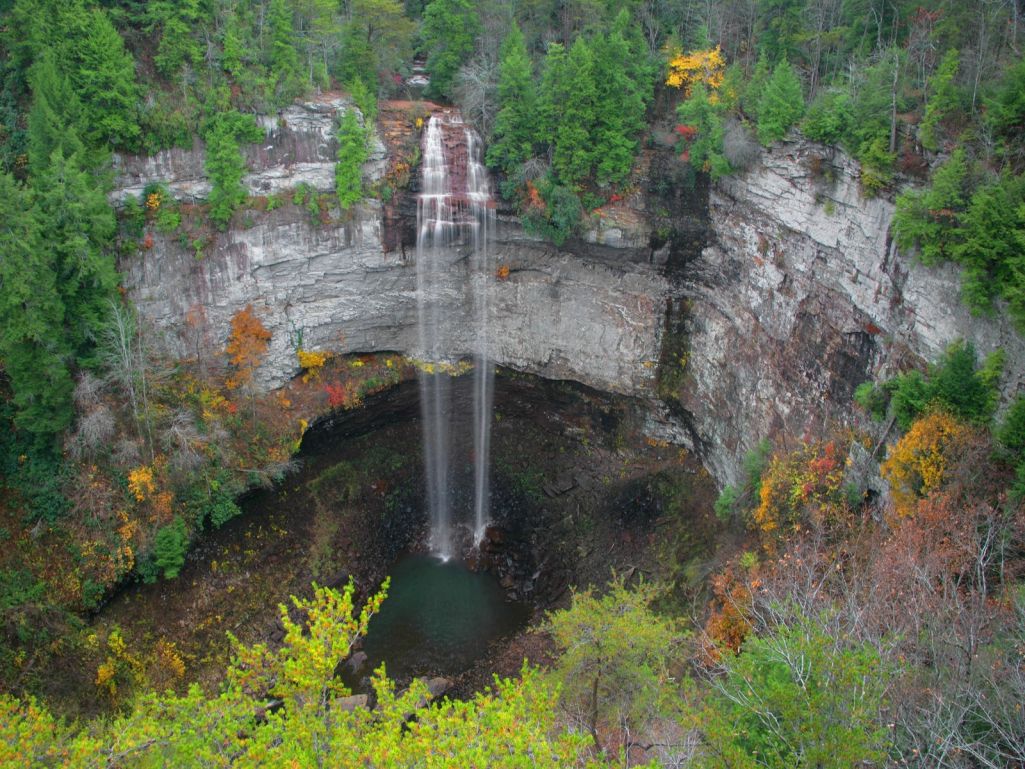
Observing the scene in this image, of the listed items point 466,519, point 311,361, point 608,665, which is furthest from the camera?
point 466,519

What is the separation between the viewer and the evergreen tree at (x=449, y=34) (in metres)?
27.5

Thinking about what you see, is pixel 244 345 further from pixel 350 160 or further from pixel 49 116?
pixel 49 116

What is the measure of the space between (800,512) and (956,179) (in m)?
8.12

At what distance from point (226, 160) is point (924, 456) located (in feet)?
70.7

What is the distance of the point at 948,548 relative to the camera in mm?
12547

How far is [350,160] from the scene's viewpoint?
81.1 feet

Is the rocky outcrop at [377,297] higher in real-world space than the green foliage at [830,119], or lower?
lower

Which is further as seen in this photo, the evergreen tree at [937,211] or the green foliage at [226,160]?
the green foliage at [226,160]

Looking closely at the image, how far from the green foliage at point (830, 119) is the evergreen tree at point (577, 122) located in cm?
706

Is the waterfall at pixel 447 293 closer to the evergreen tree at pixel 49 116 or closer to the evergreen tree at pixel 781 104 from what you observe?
the evergreen tree at pixel 781 104

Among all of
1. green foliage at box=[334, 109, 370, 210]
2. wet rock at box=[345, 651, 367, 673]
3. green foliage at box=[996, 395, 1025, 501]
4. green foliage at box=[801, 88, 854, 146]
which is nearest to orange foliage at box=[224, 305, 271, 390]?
green foliage at box=[334, 109, 370, 210]

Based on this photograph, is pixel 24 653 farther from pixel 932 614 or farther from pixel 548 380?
pixel 932 614

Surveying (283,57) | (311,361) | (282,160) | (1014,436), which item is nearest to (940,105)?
(1014,436)

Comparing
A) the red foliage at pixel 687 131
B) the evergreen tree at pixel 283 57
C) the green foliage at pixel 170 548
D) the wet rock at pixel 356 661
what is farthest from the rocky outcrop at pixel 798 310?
the green foliage at pixel 170 548
